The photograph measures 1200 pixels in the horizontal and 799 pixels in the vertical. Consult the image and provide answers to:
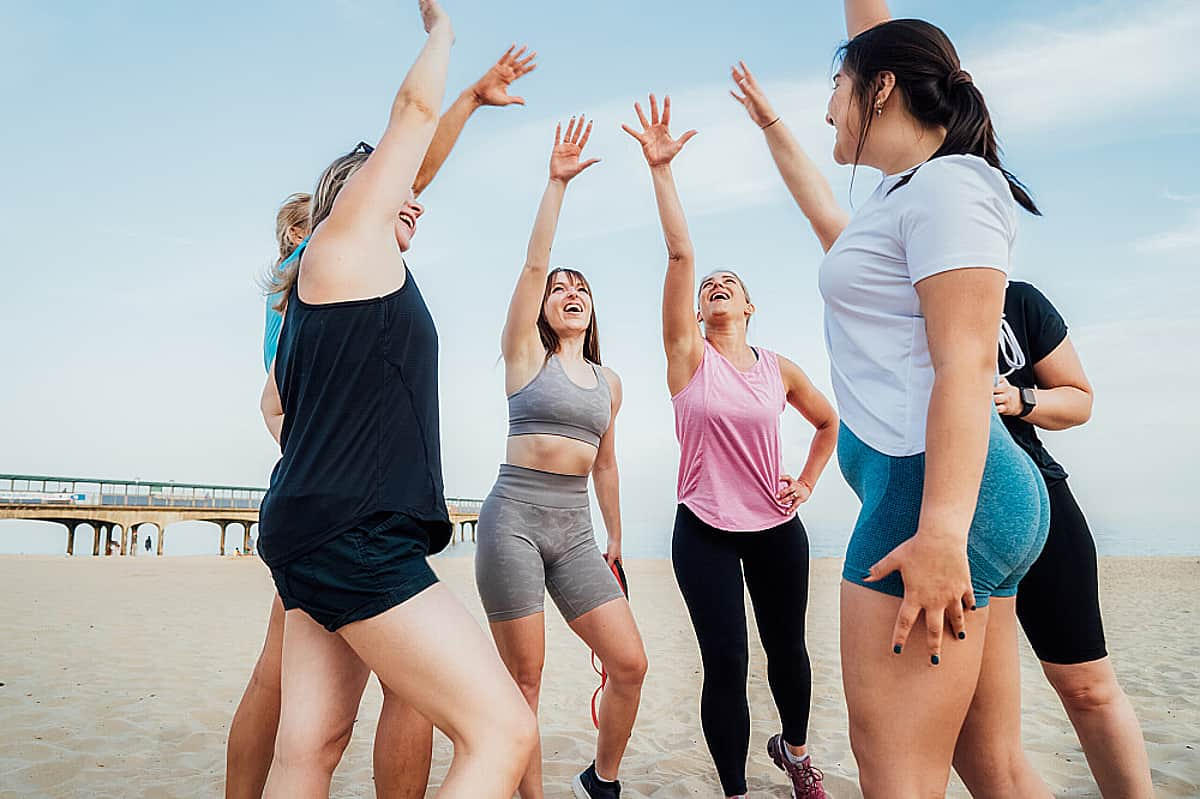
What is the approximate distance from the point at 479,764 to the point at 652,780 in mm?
3005

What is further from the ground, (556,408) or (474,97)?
(474,97)

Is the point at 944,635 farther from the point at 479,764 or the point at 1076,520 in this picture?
the point at 1076,520

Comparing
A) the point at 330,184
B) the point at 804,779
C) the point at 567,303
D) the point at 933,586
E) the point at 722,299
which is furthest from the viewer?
the point at 722,299

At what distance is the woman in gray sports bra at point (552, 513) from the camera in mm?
3621

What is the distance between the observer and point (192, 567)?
983 inches

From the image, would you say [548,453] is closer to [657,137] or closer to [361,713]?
[657,137]

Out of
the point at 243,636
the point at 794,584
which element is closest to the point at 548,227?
the point at 794,584

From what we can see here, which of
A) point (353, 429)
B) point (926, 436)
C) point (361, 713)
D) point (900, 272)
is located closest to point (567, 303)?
point (353, 429)

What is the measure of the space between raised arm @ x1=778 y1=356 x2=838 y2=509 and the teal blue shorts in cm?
280

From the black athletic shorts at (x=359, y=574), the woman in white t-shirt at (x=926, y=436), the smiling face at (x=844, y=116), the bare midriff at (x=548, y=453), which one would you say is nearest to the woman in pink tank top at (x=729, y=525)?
the bare midriff at (x=548, y=453)

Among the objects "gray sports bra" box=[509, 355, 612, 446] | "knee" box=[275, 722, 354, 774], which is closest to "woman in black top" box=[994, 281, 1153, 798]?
"gray sports bra" box=[509, 355, 612, 446]

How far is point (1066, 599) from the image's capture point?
2.84 metres

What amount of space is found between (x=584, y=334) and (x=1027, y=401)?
2.27m

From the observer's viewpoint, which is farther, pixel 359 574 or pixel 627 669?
pixel 627 669
